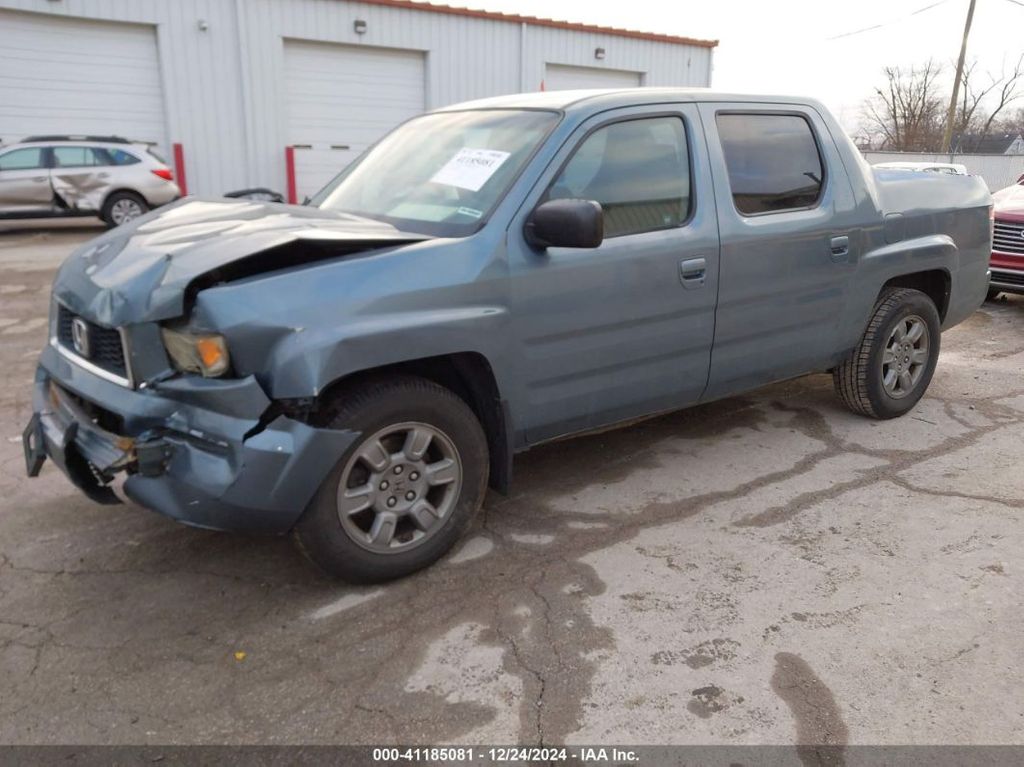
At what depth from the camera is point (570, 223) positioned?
312cm

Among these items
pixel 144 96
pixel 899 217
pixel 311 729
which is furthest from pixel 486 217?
pixel 144 96

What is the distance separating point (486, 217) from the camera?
130 inches

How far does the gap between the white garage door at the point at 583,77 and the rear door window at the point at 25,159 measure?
10489 millimetres

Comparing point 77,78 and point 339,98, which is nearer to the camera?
point 77,78

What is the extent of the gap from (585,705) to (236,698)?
107 cm

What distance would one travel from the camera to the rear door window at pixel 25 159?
41.8ft

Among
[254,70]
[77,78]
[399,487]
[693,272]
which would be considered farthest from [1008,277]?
[77,78]

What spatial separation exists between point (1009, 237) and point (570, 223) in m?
7.41

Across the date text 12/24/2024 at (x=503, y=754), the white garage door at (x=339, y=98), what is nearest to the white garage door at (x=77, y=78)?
the white garage door at (x=339, y=98)

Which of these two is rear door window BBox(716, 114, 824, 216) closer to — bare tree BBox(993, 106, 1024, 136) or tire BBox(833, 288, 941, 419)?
tire BBox(833, 288, 941, 419)

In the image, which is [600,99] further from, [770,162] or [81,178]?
[81,178]

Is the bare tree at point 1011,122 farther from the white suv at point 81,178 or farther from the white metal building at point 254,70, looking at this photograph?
→ the white suv at point 81,178

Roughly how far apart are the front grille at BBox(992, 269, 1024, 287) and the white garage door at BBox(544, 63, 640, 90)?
12.0 metres

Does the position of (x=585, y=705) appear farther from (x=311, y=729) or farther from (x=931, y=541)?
(x=931, y=541)
